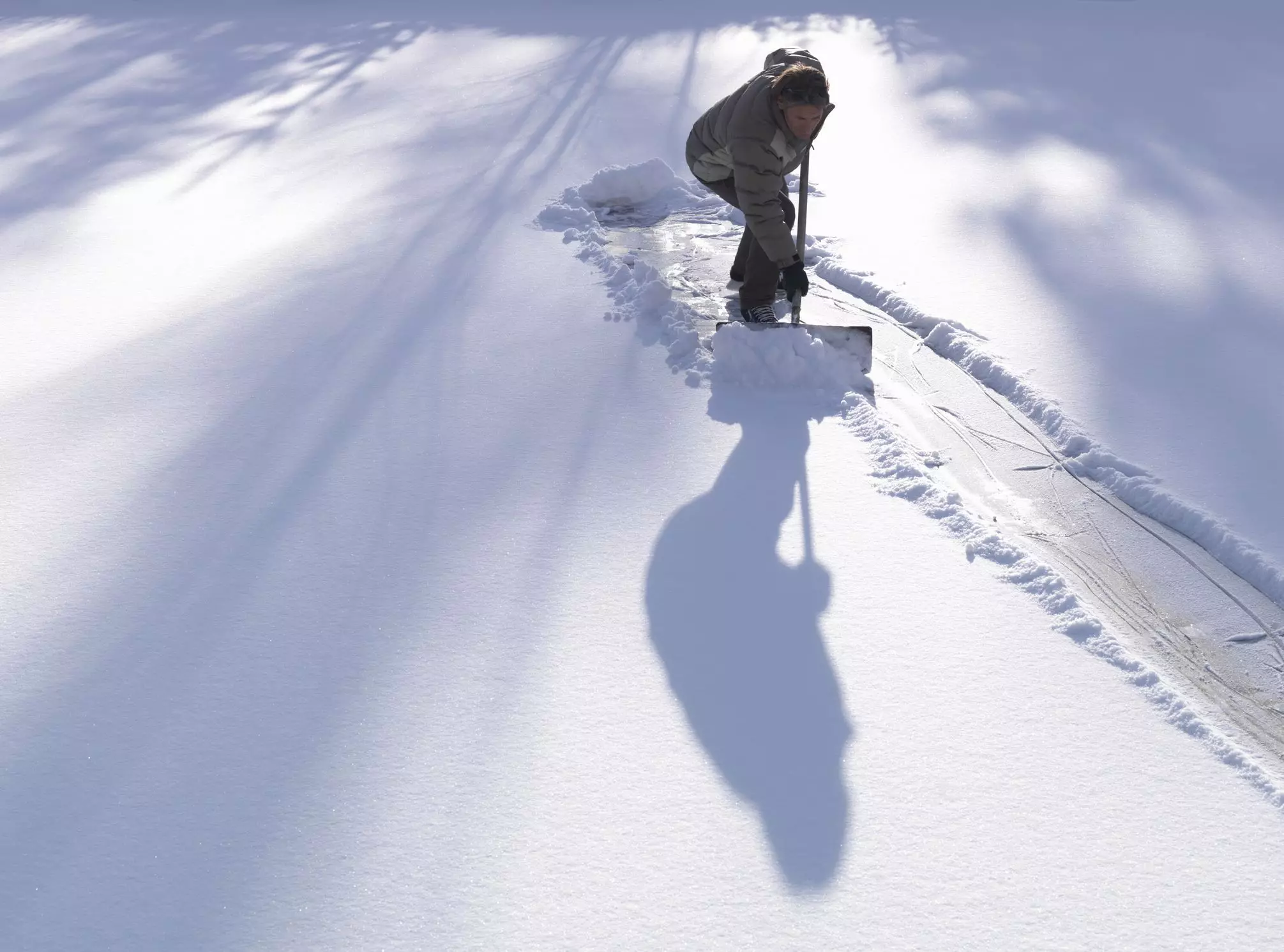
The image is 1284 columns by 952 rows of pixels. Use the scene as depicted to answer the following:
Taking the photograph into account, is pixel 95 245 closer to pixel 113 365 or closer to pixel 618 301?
pixel 113 365

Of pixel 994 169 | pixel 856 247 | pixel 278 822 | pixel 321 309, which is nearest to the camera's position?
pixel 278 822

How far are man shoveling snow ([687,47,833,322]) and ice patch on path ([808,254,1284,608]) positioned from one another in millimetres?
484

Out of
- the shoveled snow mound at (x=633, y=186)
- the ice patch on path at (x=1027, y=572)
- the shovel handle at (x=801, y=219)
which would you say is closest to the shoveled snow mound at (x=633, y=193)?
the shoveled snow mound at (x=633, y=186)

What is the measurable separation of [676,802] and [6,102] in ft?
22.2

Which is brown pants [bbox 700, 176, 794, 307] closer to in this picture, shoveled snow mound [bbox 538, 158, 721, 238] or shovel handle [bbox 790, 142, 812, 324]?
shovel handle [bbox 790, 142, 812, 324]

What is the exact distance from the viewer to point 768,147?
3.20 meters

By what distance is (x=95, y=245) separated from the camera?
172 inches

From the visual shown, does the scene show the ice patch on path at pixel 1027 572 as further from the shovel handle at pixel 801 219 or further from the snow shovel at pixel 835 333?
the shovel handle at pixel 801 219

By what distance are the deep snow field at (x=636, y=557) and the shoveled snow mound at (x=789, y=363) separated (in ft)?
0.04

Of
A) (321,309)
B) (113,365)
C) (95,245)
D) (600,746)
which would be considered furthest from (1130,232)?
(95,245)

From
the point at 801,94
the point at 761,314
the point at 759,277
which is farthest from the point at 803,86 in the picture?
the point at 761,314

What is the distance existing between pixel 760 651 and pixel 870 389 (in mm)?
1285

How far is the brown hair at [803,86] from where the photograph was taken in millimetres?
3008

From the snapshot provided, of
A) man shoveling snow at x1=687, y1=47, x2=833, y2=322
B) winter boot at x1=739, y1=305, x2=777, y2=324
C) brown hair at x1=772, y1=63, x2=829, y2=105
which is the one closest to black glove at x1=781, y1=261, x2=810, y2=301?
man shoveling snow at x1=687, y1=47, x2=833, y2=322
